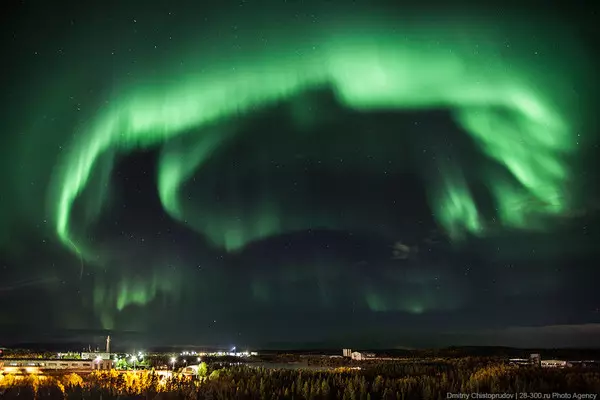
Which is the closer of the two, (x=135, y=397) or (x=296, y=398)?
(x=135, y=397)

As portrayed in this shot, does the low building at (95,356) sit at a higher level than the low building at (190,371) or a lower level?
lower

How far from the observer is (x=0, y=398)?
912 inches

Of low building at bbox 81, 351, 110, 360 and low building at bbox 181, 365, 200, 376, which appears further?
low building at bbox 81, 351, 110, 360

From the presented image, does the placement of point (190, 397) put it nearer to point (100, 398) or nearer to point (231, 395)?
point (231, 395)

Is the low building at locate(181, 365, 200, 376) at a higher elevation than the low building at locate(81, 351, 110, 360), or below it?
higher

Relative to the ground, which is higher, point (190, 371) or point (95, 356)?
point (190, 371)

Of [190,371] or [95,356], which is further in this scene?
[95,356]

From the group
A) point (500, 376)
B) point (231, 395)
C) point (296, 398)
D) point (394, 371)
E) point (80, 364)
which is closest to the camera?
point (231, 395)

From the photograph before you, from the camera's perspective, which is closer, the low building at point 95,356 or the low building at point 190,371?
the low building at point 190,371

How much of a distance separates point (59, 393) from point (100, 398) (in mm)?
4037

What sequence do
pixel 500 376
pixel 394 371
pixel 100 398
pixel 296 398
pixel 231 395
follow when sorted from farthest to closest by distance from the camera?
pixel 394 371
pixel 500 376
pixel 296 398
pixel 231 395
pixel 100 398

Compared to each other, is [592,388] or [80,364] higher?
[592,388]

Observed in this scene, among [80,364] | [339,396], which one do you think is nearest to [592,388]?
[339,396]

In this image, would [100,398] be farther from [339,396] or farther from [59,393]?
[339,396]
